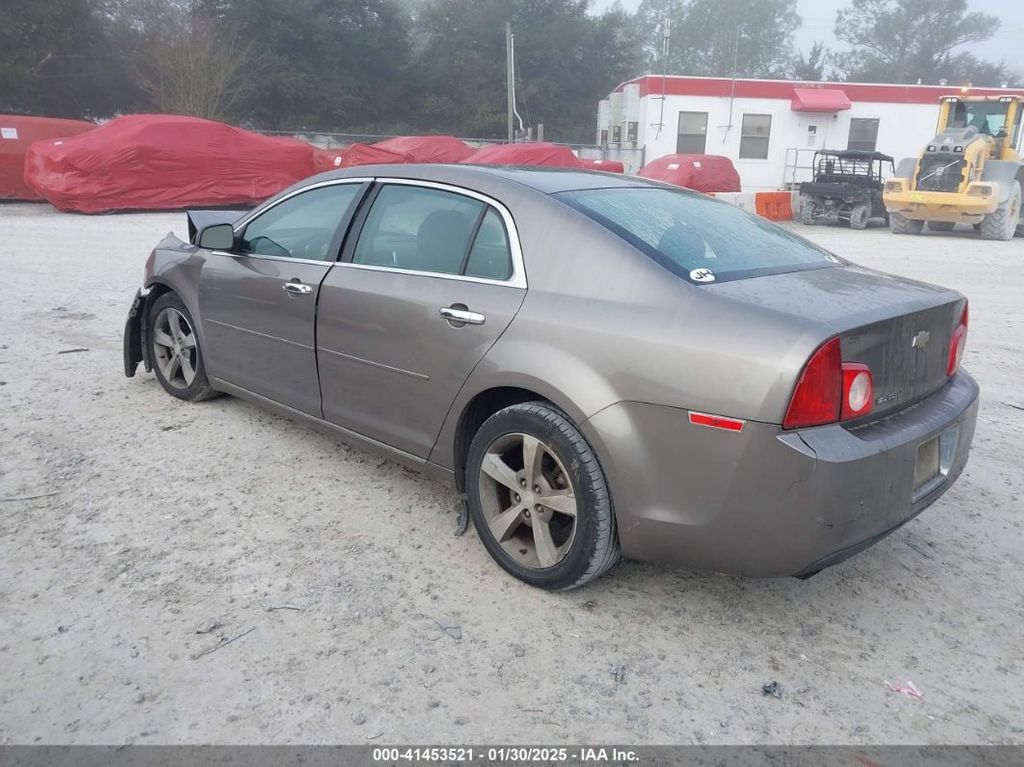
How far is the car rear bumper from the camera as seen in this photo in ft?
7.86

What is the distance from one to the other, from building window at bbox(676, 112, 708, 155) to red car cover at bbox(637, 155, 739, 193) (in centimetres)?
931

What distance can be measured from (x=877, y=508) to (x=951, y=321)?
911mm

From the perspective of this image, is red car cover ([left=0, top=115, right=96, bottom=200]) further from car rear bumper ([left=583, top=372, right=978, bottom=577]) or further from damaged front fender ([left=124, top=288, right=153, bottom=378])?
car rear bumper ([left=583, top=372, right=978, bottom=577])

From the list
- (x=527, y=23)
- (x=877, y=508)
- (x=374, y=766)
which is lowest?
(x=374, y=766)

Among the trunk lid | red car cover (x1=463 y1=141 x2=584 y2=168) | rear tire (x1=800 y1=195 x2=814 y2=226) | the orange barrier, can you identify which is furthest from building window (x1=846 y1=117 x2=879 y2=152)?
the trunk lid

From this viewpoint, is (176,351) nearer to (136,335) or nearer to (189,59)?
(136,335)

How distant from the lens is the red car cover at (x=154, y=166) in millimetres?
16859

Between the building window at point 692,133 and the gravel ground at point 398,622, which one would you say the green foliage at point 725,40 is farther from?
the gravel ground at point 398,622

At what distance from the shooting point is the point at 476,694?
246 centimetres

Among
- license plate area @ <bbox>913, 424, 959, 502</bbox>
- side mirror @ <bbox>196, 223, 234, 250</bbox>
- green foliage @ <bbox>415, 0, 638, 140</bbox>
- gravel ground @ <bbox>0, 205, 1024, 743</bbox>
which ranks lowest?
gravel ground @ <bbox>0, 205, 1024, 743</bbox>

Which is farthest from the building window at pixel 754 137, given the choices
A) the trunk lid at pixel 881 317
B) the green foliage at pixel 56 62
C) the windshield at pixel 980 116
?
the trunk lid at pixel 881 317

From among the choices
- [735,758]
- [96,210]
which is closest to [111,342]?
[735,758]

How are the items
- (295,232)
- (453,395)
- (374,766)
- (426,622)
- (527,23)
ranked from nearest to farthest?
(374,766) < (426,622) < (453,395) < (295,232) < (527,23)

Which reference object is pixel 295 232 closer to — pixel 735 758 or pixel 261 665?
pixel 261 665
